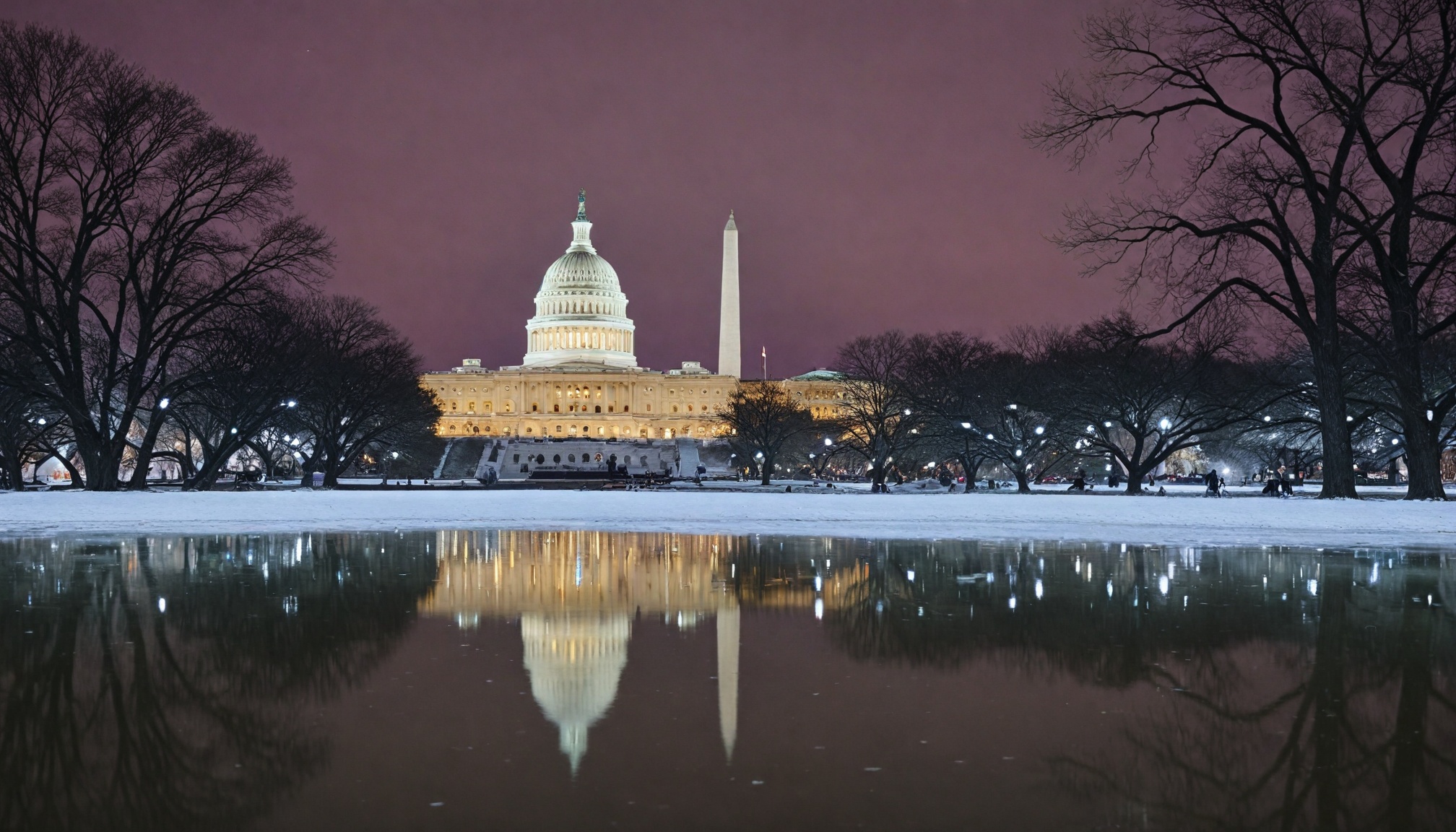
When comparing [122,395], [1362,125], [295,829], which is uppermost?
[1362,125]

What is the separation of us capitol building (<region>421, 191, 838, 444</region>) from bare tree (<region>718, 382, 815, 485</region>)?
2820 inches

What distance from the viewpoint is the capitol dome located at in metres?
175

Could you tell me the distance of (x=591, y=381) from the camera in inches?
6580

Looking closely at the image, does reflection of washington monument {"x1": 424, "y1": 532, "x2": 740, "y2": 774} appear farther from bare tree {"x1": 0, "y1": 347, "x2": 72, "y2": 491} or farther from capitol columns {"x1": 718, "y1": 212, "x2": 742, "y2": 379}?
capitol columns {"x1": 718, "y1": 212, "x2": 742, "y2": 379}

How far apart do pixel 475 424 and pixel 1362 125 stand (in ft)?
473

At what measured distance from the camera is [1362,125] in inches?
1218

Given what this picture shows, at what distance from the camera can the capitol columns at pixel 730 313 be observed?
547 ft

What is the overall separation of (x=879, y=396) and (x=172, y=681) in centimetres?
5503

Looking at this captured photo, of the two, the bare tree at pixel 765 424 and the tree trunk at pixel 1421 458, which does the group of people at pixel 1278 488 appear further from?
the bare tree at pixel 765 424

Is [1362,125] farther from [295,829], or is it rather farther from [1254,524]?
[295,829]

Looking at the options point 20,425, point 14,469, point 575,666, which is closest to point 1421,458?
point 575,666

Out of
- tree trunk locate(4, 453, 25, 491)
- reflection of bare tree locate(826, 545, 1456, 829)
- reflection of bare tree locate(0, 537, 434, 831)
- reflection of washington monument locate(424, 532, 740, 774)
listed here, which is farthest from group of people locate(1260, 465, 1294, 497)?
tree trunk locate(4, 453, 25, 491)

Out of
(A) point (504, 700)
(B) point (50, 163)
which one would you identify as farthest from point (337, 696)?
(B) point (50, 163)

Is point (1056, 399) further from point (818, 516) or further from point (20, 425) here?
point (20, 425)
